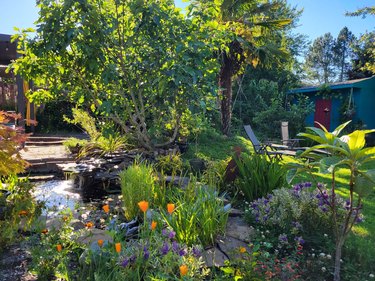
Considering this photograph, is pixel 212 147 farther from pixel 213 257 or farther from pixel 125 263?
pixel 125 263

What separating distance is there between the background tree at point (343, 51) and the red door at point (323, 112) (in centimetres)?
2649

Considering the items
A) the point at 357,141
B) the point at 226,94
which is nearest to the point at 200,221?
the point at 357,141

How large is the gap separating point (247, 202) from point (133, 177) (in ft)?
4.63

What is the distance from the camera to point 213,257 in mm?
2488

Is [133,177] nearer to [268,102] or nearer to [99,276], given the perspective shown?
[99,276]

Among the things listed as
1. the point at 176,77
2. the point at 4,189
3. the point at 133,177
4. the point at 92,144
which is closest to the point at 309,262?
the point at 133,177

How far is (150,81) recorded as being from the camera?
16.3 feet

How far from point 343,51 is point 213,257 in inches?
1711

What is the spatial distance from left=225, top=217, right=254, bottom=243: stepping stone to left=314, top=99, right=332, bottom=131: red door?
528 inches

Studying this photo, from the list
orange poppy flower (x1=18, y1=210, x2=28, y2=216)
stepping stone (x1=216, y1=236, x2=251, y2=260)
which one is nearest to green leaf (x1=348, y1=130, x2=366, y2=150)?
stepping stone (x1=216, y1=236, x2=251, y2=260)

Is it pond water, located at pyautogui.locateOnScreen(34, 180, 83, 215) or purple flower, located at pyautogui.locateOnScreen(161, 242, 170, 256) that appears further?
pond water, located at pyautogui.locateOnScreen(34, 180, 83, 215)

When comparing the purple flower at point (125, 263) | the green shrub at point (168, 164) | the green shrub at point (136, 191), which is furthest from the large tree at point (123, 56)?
the purple flower at point (125, 263)

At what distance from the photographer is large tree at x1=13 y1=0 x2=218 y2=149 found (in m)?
4.35

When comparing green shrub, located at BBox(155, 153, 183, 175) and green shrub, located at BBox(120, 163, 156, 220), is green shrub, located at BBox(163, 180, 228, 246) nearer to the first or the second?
green shrub, located at BBox(120, 163, 156, 220)
